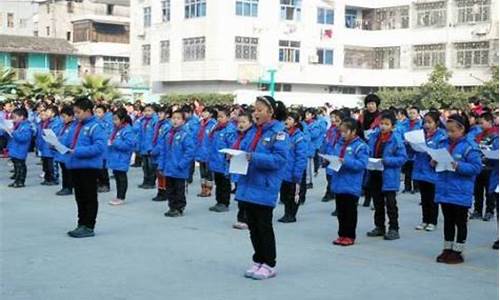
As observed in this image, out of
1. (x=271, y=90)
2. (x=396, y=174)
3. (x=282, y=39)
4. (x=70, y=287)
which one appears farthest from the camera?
(x=282, y=39)

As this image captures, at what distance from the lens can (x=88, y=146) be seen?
8.23 metres

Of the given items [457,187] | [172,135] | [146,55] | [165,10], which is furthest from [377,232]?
[146,55]

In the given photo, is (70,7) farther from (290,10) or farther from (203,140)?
(203,140)

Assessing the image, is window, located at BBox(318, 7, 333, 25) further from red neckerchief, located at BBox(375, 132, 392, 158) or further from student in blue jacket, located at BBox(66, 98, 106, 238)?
student in blue jacket, located at BBox(66, 98, 106, 238)

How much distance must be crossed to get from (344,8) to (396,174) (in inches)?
1409

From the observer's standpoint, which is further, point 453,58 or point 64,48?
point 64,48

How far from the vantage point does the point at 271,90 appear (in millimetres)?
36344

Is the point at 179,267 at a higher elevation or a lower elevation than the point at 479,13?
lower

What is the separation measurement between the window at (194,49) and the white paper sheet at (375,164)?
1238 inches

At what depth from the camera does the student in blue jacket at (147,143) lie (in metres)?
13.4

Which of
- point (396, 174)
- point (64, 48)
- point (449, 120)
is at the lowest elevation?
point (396, 174)

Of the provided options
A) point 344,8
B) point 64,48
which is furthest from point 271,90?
point 64,48

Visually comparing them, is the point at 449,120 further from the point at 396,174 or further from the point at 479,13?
the point at 479,13

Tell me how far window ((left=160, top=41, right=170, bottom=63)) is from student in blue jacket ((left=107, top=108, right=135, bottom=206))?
1193 inches
